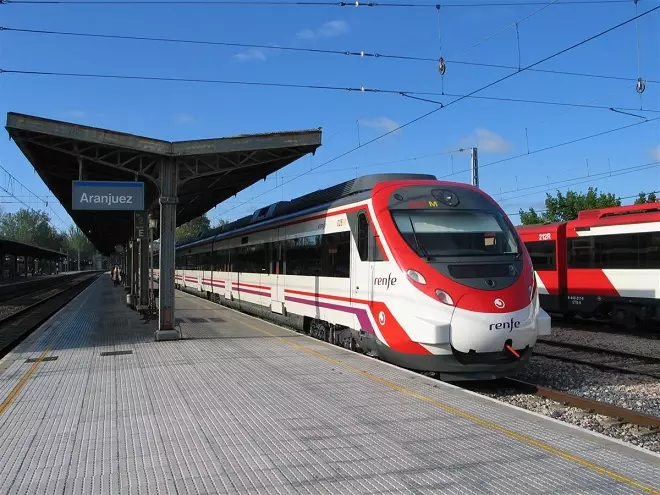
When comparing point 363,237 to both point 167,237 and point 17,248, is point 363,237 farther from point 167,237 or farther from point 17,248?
point 17,248

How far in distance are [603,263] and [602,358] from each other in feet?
17.2

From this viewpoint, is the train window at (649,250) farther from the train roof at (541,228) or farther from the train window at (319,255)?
the train window at (319,255)

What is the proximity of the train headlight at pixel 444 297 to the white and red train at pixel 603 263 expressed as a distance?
933 centimetres

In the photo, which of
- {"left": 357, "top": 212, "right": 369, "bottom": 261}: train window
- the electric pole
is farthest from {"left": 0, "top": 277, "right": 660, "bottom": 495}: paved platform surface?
the electric pole

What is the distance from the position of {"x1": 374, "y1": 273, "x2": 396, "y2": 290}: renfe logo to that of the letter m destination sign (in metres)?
5.87

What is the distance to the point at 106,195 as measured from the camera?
37.4 ft

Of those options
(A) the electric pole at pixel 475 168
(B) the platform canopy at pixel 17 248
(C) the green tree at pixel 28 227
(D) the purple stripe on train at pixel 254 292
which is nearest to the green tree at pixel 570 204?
(A) the electric pole at pixel 475 168

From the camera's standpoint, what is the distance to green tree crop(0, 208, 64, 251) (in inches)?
4540

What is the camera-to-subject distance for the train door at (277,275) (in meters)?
13.4

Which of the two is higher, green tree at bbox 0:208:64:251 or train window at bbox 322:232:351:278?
green tree at bbox 0:208:64:251

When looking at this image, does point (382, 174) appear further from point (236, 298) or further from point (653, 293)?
point (236, 298)

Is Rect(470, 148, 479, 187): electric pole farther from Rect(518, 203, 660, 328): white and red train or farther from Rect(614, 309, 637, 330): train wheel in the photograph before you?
Rect(614, 309, 637, 330): train wheel

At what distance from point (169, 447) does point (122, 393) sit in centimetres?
229

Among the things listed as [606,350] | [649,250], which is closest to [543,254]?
[649,250]
